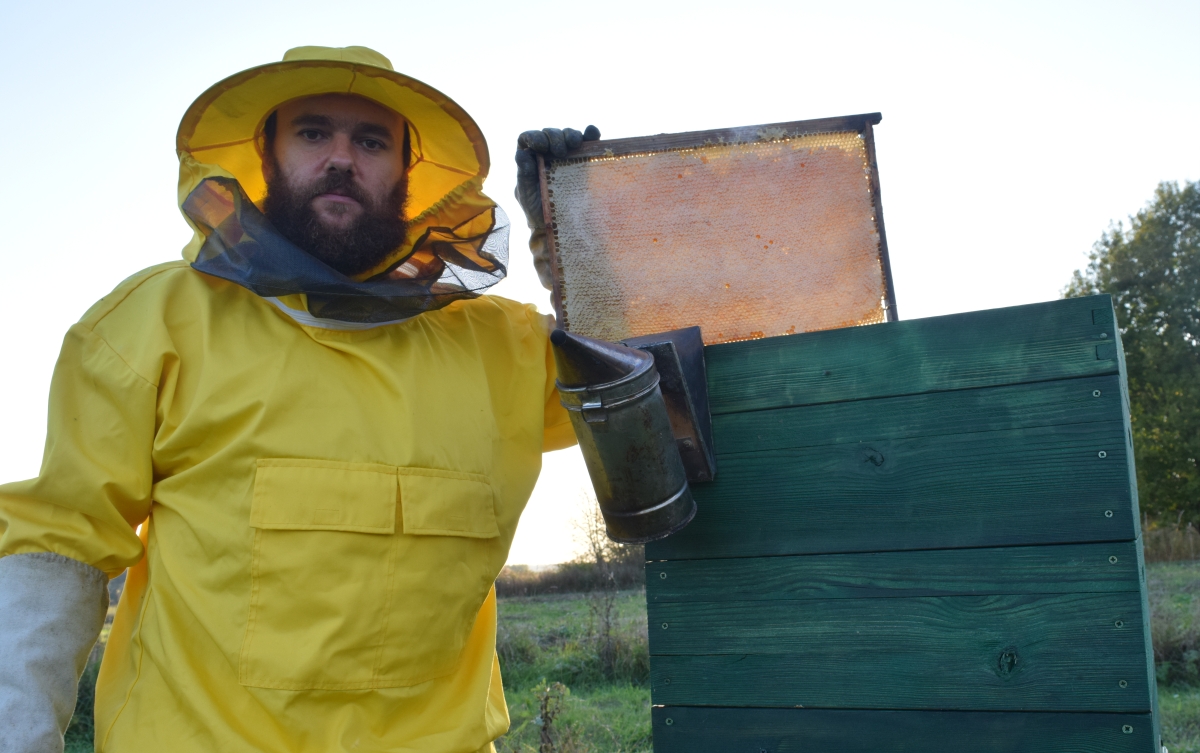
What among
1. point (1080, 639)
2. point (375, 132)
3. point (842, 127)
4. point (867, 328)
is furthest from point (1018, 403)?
point (375, 132)

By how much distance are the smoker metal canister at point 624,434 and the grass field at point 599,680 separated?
2.73 meters

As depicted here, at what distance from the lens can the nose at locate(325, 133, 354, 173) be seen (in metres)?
1.83

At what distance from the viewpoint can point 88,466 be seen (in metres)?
1.50

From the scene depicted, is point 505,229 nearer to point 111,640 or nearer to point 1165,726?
point 111,640

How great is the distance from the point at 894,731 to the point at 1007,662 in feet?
0.78

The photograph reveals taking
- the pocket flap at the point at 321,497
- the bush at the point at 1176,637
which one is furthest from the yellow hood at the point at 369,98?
the bush at the point at 1176,637

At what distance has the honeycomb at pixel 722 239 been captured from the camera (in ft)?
6.14

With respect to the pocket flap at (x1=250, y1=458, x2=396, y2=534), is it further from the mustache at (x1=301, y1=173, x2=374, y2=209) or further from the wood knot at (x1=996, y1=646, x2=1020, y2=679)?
the wood knot at (x1=996, y1=646, x2=1020, y2=679)

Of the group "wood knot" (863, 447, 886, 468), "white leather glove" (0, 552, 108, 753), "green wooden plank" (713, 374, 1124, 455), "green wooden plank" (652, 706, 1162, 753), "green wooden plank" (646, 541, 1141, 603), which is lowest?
"green wooden plank" (652, 706, 1162, 753)

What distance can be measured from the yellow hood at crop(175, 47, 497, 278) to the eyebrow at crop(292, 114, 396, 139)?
0.06m

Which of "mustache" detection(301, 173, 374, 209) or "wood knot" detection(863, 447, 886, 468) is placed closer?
"wood knot" detection(863, 447, 886, 468)

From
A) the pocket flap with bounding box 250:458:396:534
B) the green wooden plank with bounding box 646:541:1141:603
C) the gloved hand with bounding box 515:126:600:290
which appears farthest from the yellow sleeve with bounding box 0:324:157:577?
the green wooden plank with bounding box 646:541:1141:603

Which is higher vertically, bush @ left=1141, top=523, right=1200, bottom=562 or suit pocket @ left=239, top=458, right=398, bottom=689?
suit pocket @ left=239, top=458, right=398, bottom=689

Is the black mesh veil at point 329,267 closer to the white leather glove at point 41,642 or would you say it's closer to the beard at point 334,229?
the beard at point 334,229
